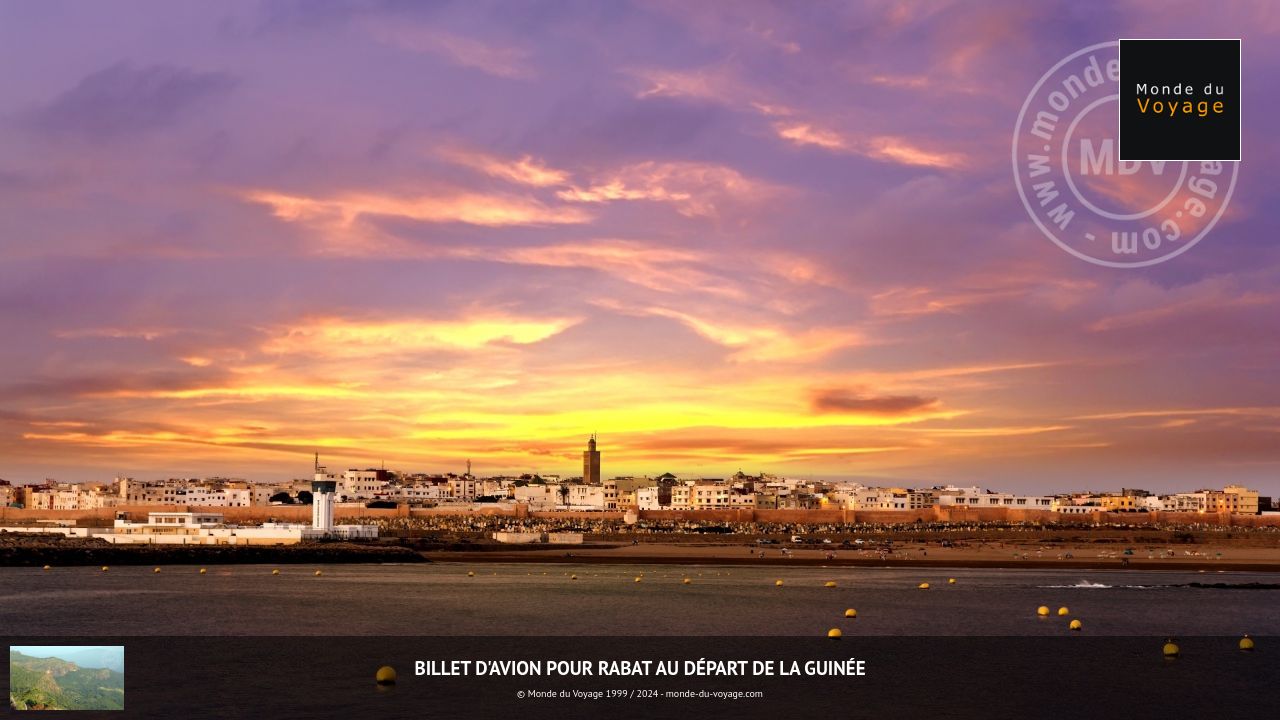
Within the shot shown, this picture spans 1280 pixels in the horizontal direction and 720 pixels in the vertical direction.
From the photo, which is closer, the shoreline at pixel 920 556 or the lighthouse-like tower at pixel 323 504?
the shoreline at pixel 920 556

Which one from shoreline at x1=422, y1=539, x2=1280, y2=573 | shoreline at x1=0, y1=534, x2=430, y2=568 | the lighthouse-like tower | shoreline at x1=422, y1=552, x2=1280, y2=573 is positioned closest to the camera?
shoreline at x1=422, y1=552, x2=1280, y2=573

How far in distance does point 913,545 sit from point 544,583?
74.6 m

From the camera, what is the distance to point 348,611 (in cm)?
6469
